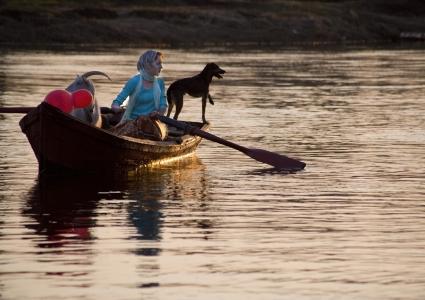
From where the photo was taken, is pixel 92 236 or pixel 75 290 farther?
pixel 92 236

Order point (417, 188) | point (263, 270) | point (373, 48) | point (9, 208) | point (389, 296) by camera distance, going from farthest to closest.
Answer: point (373, 48) → point (417, 188) → point (9, 208) → point (263, 270) → point (389, 296)

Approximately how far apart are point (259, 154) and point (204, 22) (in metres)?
66.2

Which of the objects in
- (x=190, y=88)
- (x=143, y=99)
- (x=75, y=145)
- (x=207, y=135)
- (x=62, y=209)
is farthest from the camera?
(x=190, y=88)

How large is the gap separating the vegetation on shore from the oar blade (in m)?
55.4

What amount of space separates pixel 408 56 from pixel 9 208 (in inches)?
2124

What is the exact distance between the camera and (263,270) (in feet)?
41.6

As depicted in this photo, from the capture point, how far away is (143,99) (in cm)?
2097

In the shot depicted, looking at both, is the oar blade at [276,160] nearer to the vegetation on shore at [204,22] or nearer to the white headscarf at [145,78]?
the white headscarf at [145,78]

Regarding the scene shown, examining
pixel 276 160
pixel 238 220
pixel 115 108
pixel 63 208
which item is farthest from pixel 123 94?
pixel 238 220

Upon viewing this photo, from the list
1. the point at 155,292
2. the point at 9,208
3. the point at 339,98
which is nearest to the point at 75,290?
the point at 155,292

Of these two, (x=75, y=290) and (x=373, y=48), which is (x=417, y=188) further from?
(x=373, y=48)

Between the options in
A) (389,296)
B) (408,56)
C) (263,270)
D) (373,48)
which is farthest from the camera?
(373,48)

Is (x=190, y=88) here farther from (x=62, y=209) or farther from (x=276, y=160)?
(x=62, y=209)

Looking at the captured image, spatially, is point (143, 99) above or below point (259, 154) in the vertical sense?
above
